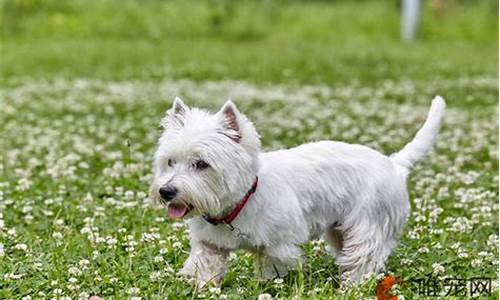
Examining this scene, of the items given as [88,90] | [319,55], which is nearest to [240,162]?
[88,90]

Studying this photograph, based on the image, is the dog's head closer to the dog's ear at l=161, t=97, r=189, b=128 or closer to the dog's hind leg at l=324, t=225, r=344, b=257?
the dog's ear at l=161, t=97, r=189, b=128

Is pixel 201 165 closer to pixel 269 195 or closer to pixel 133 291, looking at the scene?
pixel 269 195

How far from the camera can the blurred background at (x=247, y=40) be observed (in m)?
19.9

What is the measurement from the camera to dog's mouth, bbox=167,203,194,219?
5.18 meters

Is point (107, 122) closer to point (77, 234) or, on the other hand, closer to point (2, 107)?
point (2, 107)

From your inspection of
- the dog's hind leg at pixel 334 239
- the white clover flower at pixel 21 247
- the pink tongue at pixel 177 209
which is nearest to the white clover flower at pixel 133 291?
the pink tongue at pixel 177 209

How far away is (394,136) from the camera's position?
39.5ft

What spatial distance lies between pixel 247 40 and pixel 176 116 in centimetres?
2216

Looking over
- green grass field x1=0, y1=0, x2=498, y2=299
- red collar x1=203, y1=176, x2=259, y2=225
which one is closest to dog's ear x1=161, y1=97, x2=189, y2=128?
red collar x1=203, y1=176, x2=259, y2=225

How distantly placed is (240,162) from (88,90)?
40.3 feet

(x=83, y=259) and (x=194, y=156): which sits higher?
(x=194, y=156)

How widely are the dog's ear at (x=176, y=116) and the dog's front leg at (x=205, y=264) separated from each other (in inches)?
28.2

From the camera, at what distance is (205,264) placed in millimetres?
5508

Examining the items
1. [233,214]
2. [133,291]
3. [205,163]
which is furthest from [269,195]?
[133,291]
